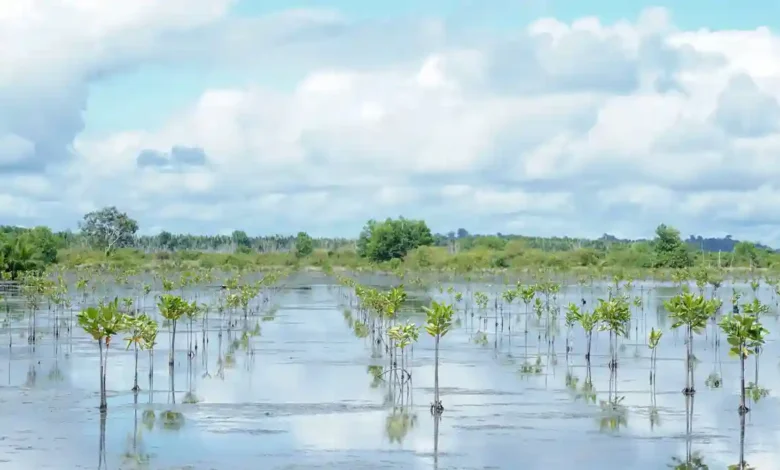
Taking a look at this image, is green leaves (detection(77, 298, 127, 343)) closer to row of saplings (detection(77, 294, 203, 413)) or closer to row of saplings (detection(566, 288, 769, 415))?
row of saplings (detection(77, 294, 203, 413))

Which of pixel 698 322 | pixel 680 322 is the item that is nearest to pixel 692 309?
pixel 698 322

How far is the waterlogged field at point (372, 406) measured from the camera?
36594 millimetres

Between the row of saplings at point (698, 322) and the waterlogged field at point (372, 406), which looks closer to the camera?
the waterlogged field at point (372, 406)

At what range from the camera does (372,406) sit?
46.8 m

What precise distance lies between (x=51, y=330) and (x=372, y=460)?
5000 cm

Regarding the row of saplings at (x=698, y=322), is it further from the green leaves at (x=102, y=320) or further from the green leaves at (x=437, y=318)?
the green leaves at (x=102, y=320)

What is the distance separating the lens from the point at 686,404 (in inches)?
1879

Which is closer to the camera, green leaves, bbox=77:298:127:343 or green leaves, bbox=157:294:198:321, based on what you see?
green leaves, bbox=77:298:127:343

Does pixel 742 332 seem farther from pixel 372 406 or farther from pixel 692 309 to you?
pixel 372 406

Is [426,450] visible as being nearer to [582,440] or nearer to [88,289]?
[582,440]

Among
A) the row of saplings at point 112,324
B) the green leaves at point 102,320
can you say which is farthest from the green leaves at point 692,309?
the green leaves at point 102,320

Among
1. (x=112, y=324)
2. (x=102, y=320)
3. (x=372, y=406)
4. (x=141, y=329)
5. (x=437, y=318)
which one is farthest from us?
(x=141, y=329)

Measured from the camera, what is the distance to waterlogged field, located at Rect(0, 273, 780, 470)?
36.6 metres

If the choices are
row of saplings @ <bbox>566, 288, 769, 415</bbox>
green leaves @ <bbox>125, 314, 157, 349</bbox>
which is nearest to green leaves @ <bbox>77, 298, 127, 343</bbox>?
green leaves @ <bbox>125, 314, 157, 349</bbox>
